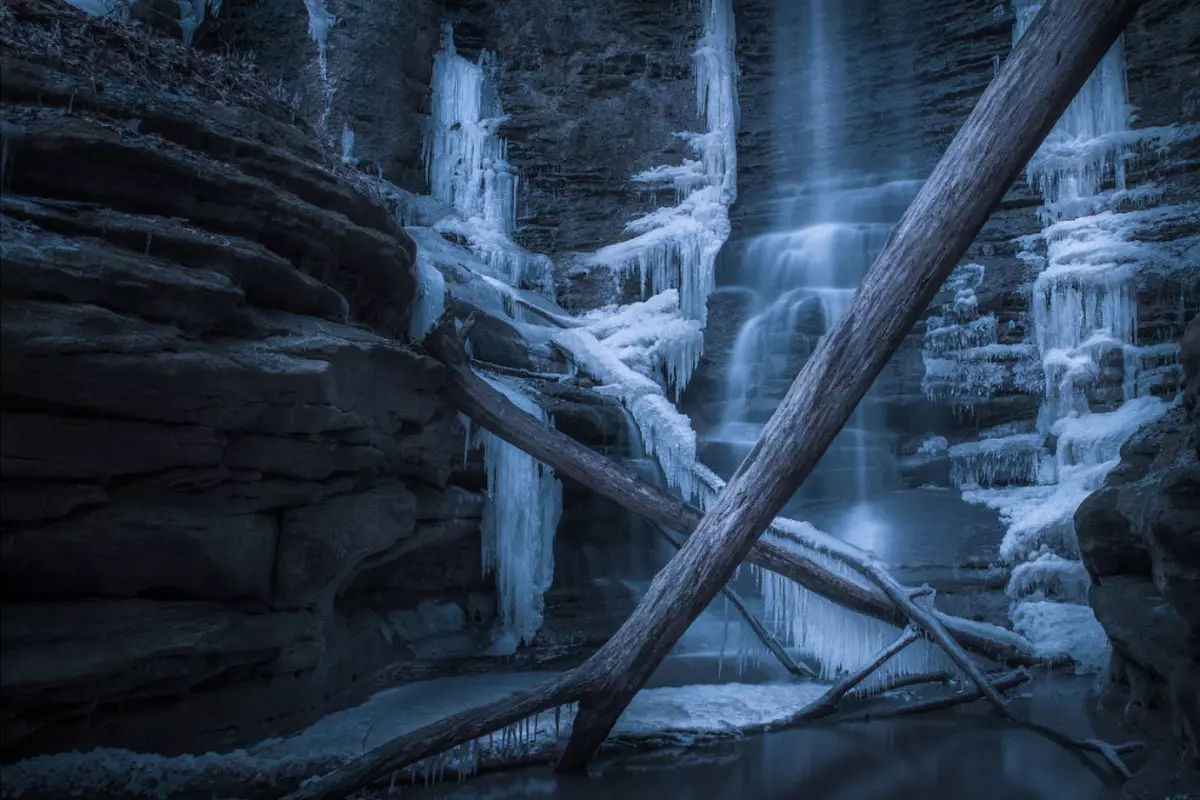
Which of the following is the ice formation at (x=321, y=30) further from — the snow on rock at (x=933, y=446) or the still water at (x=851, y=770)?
the still water at (x=851, y=770)

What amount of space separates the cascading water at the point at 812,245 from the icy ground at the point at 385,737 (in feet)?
14.2

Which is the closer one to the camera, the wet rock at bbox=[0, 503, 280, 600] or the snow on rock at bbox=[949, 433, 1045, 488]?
the wet rock at bbox=[0, 503, 280, 600]

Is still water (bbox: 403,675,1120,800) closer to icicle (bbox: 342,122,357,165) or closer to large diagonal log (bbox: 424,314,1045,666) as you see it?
large diagonal log (bbox: 424,314,1045,666)

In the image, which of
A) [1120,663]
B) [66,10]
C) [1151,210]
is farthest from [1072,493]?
[66,10]

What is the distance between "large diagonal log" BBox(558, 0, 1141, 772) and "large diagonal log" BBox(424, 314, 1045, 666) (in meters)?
2.08

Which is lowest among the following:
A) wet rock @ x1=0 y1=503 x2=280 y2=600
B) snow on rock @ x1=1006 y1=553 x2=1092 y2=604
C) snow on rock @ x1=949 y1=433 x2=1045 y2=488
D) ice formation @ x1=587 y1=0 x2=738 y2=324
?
snow on rock @ x1=1006 y1=553 x2=1092 y2=604

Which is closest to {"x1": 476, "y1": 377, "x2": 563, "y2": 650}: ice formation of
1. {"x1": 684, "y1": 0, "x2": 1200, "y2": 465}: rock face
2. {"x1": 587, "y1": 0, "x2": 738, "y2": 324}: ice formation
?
{"x1": 684, "y1": 0, "x2": 1200, "y2": 465}: rock face

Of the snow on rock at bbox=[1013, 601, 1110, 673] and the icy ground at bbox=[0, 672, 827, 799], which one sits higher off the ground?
the snow on rock at bbox=[1013, 601, 1110, 673]

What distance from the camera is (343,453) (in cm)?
499

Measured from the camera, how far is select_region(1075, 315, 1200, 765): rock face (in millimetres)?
3186

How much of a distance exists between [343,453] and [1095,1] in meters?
4.48

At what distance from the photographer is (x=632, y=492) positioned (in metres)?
6.23

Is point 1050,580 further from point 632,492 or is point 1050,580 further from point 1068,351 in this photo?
point 632,492

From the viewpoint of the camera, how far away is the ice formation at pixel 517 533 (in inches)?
273
